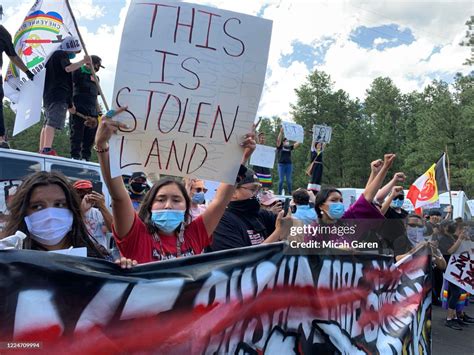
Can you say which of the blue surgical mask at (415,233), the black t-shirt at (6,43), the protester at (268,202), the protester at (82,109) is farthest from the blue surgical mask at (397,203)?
the black t-shirt at (6,43)

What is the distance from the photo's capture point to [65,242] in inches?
86.3

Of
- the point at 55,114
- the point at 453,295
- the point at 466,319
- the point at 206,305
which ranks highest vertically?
the point at 55,114

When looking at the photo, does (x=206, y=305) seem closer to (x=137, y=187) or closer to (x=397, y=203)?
(x=137, y=187)

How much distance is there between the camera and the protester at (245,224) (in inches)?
124

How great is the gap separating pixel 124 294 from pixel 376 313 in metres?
1.94

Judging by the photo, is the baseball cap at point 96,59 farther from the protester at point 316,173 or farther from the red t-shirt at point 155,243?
the protester at point 316,173

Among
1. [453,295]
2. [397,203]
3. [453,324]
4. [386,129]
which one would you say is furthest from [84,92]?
[386,129]

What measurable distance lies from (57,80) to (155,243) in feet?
12.8

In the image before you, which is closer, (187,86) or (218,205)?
(187,86)

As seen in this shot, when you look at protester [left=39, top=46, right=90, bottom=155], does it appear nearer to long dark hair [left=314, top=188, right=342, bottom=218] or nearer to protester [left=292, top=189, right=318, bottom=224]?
protester [left=292, top=189, right=318, bottom=224]

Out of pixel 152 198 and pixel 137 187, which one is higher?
pixel 152 198

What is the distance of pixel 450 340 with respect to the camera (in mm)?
5988

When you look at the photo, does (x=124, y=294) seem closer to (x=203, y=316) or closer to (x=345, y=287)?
(x=203, y=316)

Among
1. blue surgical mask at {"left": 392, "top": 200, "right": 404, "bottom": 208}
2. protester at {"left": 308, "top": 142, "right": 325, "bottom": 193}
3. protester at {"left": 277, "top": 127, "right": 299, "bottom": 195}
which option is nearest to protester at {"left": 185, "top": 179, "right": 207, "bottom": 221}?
blue surgical mask at {"left": 392, "top": 200, "right": 404, "bottom": 208}
